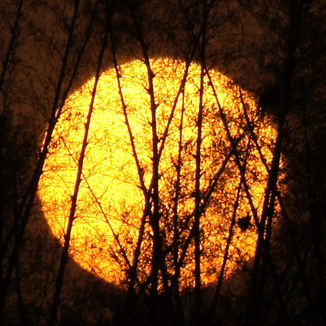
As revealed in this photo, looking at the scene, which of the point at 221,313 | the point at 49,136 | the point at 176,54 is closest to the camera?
the point at 49,136

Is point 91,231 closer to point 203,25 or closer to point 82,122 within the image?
point 82,122

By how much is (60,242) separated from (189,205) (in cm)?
145

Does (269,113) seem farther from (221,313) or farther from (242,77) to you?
(221,313)

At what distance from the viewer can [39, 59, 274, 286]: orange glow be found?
6.25 metres

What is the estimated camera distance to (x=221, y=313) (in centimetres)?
830

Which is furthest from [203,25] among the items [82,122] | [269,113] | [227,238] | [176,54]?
[227,238]

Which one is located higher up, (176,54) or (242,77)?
(176,54)

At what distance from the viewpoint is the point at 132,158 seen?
6371 millimetres

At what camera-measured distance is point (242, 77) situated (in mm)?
6078

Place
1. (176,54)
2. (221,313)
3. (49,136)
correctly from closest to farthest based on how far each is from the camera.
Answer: (49,136)
(176,54)
(221,313)

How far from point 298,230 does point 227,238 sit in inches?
29.9

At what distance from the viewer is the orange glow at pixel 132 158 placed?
246 inches

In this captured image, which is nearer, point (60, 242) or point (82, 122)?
point (82, 122)

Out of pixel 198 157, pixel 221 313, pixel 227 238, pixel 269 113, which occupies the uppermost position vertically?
pixel 269 113
